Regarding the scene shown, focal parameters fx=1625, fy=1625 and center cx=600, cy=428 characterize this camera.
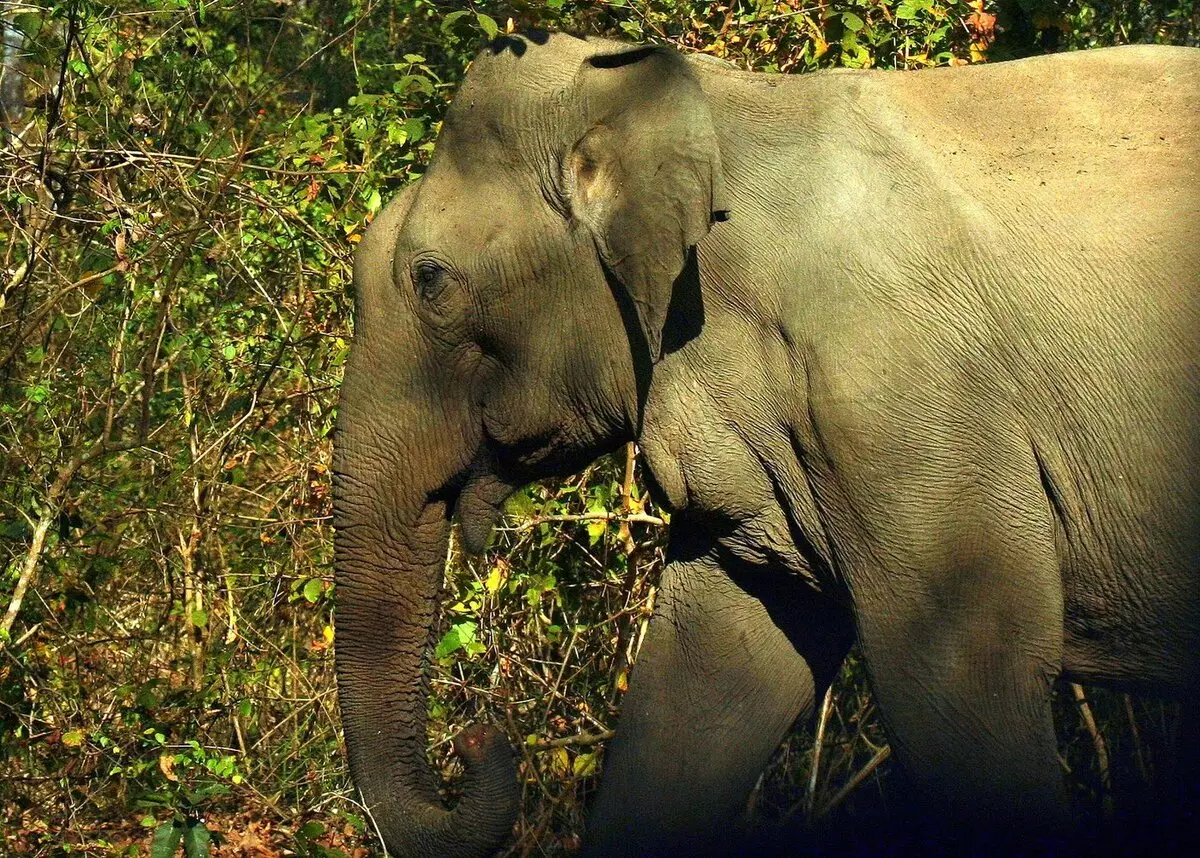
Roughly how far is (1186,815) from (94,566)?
3.07 m

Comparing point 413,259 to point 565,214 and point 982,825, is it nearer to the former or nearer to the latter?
point 565,214

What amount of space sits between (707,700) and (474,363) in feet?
3.32

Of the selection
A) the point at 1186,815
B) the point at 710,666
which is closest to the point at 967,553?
the point at 710,666

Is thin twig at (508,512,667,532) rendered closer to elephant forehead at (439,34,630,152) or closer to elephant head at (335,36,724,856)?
elephant head at (335,36,724,856)

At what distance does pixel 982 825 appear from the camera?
3.29 meters

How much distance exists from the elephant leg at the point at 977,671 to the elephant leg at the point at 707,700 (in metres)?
0.58

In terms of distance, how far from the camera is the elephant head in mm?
3438

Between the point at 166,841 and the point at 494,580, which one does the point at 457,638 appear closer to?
the point at 494,580

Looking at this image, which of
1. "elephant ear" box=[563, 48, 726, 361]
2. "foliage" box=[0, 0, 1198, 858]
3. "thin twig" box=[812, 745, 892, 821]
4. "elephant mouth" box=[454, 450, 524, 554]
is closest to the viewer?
"elephant ear" box=[563, 48, 726, 361]

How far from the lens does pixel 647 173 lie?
10.6 ft

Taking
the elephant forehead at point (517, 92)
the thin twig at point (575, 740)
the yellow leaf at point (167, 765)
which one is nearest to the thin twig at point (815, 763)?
the thin twig at point (575, 740)

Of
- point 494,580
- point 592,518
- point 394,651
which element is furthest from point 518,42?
point 494,580

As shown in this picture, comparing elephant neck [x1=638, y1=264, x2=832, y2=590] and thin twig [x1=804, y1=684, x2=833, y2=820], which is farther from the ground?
elephant neck [x1=638, y1=264, x2=832, y2=590]

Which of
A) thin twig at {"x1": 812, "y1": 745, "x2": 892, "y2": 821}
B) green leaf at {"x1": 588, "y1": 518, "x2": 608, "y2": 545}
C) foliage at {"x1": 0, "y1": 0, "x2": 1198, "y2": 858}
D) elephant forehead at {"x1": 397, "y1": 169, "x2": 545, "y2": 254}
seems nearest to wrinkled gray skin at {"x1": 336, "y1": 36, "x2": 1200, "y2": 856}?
elephant forehead at {"x1": 397, "y1": 169, "x2": 545, "y2": 254}
